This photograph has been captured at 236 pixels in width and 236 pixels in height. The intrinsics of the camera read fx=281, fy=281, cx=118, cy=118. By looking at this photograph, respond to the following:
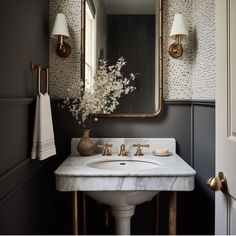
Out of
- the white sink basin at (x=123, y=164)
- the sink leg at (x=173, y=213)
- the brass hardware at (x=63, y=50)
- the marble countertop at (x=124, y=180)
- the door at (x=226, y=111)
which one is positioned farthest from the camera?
the brass hardware at (x=63, y=50)

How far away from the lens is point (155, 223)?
6.83 feet

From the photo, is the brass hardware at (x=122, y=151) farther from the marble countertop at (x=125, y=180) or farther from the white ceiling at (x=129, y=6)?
the white ceiling at (x=129, y=6)

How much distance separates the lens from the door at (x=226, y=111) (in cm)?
92

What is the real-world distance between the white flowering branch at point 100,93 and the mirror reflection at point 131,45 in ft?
0.14

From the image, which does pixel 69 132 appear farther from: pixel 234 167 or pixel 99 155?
pixel 234 167

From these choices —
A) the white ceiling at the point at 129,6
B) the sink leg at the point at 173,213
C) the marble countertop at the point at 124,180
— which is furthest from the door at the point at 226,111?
the white ceiling at the point at 129,6

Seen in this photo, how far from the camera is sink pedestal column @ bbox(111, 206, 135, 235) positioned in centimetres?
170

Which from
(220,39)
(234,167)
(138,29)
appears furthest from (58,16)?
(234,167)

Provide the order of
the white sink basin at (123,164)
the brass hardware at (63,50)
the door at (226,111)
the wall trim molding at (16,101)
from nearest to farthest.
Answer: the door at (226,111), the wall trim molding at (16,101), the white sink basin at (123,164), the brass hardware at (63,50)

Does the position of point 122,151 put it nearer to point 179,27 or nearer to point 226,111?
point 179,27

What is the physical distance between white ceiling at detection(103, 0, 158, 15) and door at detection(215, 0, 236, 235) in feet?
3.62

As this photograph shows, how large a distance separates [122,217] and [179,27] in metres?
1.31

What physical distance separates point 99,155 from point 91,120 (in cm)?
28

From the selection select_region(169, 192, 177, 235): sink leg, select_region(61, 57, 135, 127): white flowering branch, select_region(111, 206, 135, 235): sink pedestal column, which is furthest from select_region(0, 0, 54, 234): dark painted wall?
select_region(169, 192, 177, 235): sink leg
